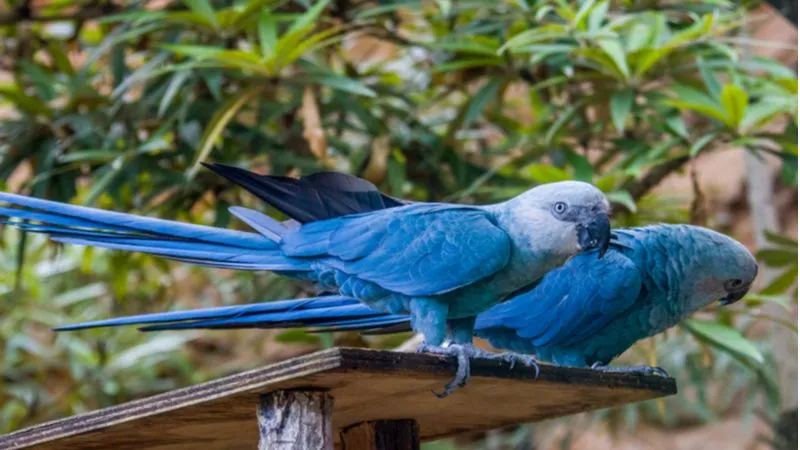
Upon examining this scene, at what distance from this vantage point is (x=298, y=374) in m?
1.23

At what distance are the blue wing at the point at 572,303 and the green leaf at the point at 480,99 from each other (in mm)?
712

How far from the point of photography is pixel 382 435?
63.9 inches

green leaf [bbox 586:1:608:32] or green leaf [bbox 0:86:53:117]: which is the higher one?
green leaf [bbox 0:86:53:117]

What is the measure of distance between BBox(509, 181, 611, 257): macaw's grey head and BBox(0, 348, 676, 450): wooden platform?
166 millimetres

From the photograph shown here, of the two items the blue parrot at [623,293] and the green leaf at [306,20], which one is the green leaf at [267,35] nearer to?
the green leaf at [306,20]

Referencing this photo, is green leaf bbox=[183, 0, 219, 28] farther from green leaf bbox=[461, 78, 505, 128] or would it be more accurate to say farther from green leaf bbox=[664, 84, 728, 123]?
green leaf bbox=[664, 84, 728, 123]

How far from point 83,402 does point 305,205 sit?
251 centimetres

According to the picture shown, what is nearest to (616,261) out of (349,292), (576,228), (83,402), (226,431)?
(576,228)

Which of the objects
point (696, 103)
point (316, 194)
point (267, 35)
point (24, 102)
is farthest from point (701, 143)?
point (24, 102)

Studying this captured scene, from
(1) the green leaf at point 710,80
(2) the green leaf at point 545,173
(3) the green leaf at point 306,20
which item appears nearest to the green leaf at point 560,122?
(2) the green leaf at point 545,173

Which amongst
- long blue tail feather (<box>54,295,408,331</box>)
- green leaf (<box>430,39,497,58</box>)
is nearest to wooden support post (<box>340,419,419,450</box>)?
long blue tail feather (<box>54,295,408,331</box>)

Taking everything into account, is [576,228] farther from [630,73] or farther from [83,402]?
[83,402]

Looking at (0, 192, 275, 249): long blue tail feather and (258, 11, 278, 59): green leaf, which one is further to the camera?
(258, 11, 278, 59): green leaf

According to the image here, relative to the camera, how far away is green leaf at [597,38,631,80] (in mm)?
2205
